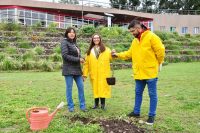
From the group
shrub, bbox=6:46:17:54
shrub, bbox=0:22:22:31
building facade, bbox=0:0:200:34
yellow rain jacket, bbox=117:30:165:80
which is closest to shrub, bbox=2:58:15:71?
shrub, bbox=6:46:17:54

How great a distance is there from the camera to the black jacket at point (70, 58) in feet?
22.6

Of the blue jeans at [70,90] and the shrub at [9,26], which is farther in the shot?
the shrub at [9,26]

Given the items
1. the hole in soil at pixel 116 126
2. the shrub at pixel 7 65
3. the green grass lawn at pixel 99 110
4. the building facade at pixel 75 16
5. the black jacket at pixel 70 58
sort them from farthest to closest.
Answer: the building facade at pixel 75 16 < the shrub at pixel 7 65 < the black jacket at pixel 70 58 < the green grass lawn at pixel 99 110 < the hole in soil at pixel 116 126

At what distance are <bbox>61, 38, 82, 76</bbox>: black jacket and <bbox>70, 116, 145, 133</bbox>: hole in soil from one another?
1275 mm

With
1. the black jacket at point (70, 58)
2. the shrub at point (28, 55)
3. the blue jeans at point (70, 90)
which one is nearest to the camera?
the black jacket at point (70, 58)

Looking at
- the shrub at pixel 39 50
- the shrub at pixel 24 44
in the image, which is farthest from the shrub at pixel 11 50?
the shrub at pixel 39 50

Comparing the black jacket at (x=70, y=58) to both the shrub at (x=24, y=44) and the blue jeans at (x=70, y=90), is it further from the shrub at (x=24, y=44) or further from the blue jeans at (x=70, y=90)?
the shrub at (x=24, y=44)

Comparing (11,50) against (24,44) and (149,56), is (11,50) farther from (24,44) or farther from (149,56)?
(149,56)

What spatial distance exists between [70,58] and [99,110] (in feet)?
4.09

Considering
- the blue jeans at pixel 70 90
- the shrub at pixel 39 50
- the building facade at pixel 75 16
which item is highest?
→ the building facade at pixel 75 16

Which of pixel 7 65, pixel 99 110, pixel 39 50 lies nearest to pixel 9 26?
pixel 39 50

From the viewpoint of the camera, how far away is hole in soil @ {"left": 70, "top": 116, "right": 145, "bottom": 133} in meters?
5.39

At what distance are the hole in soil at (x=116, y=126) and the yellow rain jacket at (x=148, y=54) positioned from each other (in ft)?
3.25

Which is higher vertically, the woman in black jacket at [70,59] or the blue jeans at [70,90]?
the woman in black jacket at [70,59]
